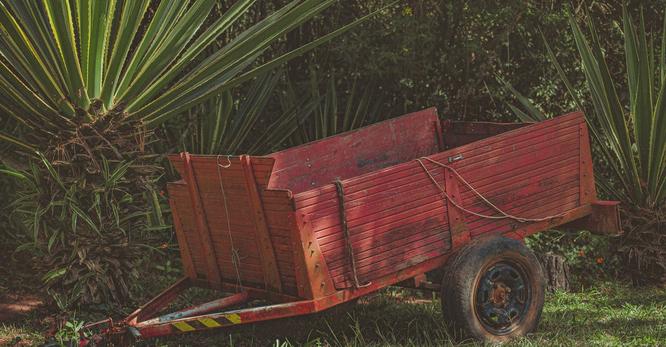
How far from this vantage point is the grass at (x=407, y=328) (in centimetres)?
527

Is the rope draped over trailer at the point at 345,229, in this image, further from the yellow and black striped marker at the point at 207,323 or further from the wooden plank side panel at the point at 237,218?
the yellow and black striped marker at the point at 207,323

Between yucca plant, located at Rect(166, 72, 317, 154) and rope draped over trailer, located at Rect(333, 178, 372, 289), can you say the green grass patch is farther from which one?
yucca plant, located at Rect(166, 72, 317, 154)

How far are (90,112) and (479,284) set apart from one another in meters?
2.46

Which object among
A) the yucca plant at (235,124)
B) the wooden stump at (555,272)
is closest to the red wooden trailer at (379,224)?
the wooden stump at (555,272)

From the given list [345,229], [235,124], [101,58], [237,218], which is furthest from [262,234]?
[235,124]

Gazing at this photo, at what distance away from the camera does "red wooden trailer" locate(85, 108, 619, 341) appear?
475 cm

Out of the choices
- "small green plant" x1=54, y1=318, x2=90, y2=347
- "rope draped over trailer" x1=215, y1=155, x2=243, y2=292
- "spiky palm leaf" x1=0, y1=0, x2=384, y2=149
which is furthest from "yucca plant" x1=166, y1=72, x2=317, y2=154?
"small green plant" x1=54, y1=318, x2=90, y2=347

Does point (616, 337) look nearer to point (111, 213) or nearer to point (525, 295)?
point (525, 295)

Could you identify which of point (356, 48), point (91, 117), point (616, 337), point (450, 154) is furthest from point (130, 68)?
point (616, 337)

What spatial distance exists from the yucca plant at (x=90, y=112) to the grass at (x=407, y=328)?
23.1 inches

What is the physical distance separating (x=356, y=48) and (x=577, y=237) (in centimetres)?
246

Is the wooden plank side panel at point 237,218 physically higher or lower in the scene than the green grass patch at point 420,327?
higher

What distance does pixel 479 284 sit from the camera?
5.14 metres

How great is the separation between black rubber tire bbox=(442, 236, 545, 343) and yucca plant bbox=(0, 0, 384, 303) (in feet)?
5.38
